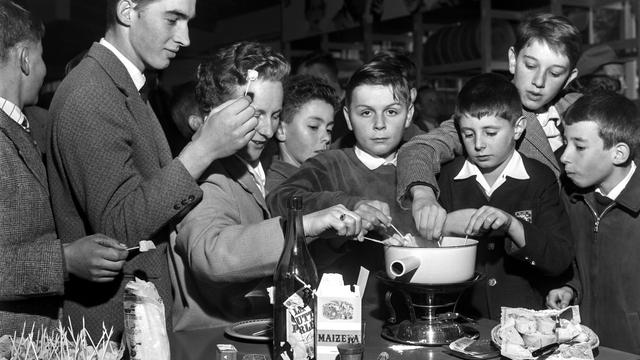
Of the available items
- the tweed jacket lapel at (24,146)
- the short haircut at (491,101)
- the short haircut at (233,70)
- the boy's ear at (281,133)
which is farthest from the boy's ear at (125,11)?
the short haircut at (491,101)

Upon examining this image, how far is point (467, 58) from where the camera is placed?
461cm

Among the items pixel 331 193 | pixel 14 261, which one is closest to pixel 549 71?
pixel 331 193

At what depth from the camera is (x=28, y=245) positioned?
5.65ft

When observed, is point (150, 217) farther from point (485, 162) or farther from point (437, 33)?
point (437, 33)

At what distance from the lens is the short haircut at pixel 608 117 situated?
7.95 feet

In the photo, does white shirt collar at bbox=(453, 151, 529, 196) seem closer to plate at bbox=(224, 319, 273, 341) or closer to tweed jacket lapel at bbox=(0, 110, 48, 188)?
plate at bbox=(224, 319, 273, 341)

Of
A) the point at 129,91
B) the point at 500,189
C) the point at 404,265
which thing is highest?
the point at 129,91

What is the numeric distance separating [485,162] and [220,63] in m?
0.91

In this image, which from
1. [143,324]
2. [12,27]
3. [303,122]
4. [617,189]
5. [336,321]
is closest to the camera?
[143,324]

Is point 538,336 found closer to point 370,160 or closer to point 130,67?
point 370,160

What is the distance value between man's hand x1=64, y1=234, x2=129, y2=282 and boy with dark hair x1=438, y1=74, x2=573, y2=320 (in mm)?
1051

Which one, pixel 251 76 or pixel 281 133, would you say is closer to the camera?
pixel 251 76

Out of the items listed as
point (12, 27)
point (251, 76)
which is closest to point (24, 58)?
point (12, 27)

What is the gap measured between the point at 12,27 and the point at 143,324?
40.9 inches
